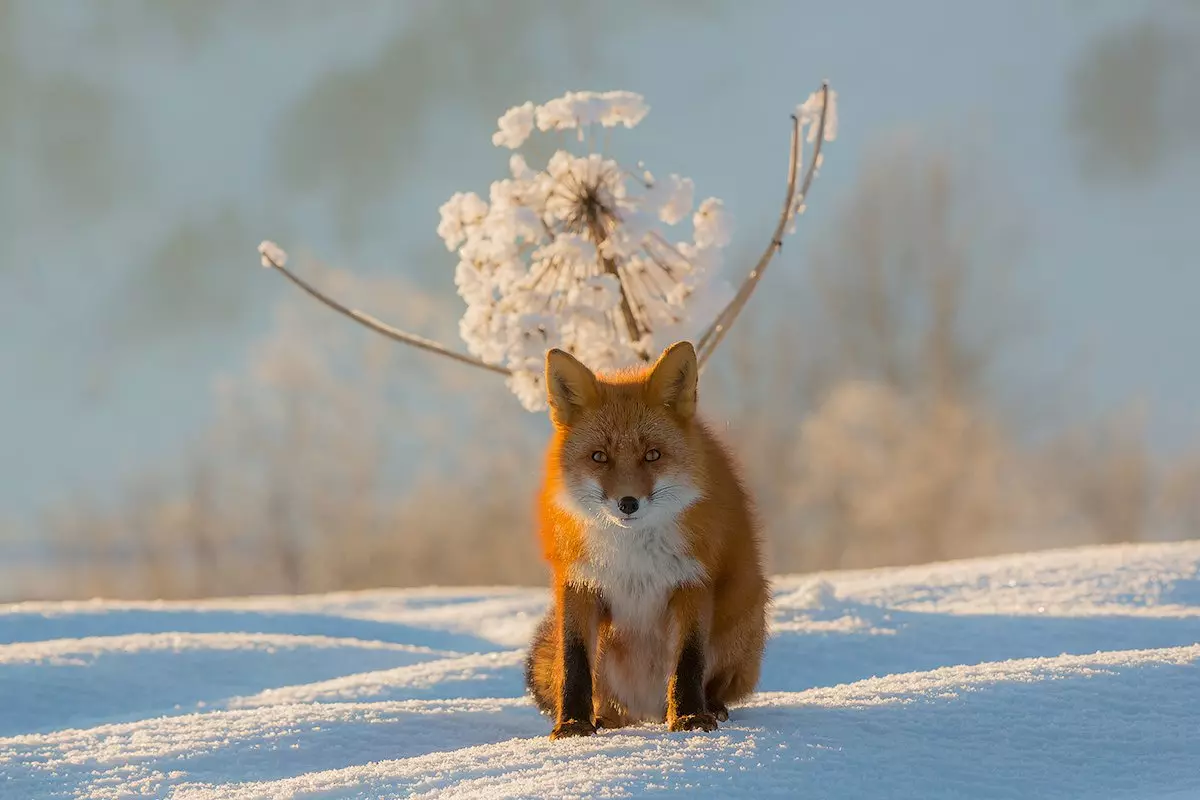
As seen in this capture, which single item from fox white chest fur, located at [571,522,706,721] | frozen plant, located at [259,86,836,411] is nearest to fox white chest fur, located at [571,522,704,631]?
fox white chest fur, located at [571,522,706,721]

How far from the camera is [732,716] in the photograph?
4730 mm

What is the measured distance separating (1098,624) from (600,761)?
16.6 ft

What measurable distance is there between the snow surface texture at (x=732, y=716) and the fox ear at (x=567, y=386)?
1.12 metres

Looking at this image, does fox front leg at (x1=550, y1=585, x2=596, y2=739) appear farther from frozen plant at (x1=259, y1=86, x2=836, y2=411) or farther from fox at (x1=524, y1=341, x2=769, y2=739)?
frozen plant at (x1=259, y1=86, x2=836, y2=411)

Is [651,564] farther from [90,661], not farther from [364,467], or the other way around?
[364,467]

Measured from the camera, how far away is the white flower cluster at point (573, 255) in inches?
320

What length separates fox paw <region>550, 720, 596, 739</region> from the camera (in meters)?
4.44

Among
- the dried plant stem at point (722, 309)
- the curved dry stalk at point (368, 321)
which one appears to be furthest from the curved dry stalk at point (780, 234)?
the curved dry stalk at point (368, 321)

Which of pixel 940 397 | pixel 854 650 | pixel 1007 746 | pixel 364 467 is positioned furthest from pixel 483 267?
pixel 940 397

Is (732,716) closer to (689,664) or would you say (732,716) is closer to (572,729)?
(689,664)

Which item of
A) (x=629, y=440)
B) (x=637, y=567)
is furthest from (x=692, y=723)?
(x=629, y=440)

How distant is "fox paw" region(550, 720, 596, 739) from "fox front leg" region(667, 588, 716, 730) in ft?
1.00

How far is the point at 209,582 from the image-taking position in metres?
18.9

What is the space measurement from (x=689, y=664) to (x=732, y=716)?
21.5 inches
